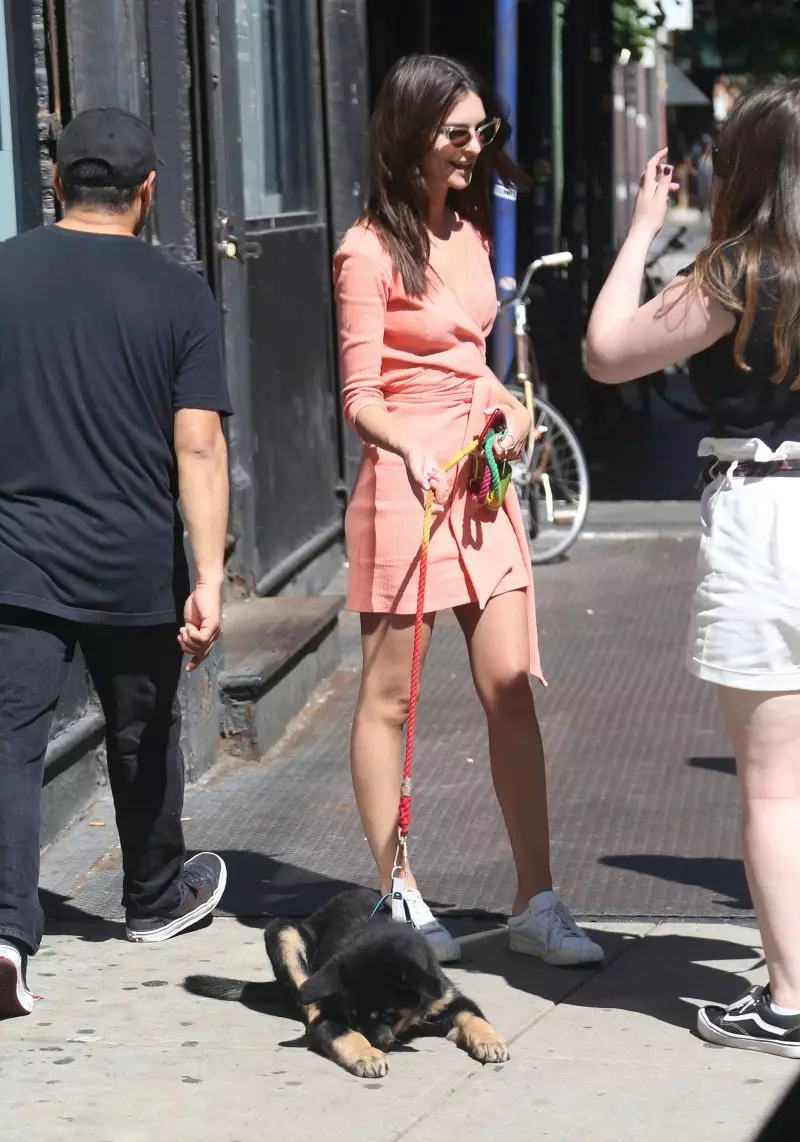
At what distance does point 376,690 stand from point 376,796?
0.81 feet

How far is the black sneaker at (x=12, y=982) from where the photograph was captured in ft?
12.9

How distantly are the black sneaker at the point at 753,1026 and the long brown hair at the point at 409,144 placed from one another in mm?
1668

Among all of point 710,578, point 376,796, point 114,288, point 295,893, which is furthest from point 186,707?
point 710,578

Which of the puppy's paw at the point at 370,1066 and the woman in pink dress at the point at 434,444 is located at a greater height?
the woman in pink dress at the point at 434,444

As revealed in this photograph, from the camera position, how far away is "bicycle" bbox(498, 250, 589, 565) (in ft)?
30.1

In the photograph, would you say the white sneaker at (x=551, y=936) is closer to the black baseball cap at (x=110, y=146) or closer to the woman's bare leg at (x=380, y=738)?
the woman's bare leg at (x=380, y=738)

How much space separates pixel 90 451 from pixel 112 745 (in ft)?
2.37

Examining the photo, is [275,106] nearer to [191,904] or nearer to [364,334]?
[364,334]

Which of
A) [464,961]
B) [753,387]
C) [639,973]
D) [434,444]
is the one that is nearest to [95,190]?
[434,444]

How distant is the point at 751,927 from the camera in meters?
4.53

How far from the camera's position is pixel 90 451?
4094mm

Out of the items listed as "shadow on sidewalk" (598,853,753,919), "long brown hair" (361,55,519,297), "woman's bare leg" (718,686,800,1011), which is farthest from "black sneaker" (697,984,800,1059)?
"long brown hair" (361,55,519,297)

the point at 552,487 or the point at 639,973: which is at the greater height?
the point at 639,973

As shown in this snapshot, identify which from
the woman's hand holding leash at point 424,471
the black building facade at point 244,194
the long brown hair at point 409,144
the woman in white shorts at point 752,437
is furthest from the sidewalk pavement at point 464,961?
the long brown hair at point 409,144
